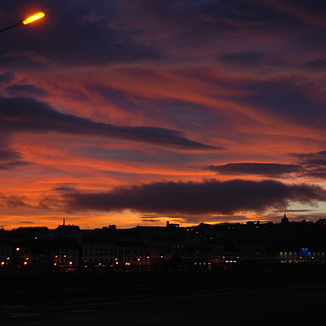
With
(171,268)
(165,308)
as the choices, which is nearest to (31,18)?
(165,308)

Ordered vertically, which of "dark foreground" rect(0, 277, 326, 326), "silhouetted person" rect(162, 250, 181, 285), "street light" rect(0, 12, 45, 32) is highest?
"street light" rect(0, 12, 45, 32)

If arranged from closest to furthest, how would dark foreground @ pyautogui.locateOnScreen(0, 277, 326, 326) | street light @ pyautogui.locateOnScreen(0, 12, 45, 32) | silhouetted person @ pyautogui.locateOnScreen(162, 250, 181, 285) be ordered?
dark foreground @ pyautogui.locateOnScreen(0, 277, 326, 326), street light @ pyautogui.locateOnScreen(0, 12, 45, 32), silhouetted person @ pyautogui.locateOnScreen(162, 250, 181, 285)

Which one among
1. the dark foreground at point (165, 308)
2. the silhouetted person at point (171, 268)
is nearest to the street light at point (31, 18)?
the dark foreground at point (165, 308)

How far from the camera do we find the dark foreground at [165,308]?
45.8ft

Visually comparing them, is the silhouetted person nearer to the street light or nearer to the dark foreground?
the dark foreground

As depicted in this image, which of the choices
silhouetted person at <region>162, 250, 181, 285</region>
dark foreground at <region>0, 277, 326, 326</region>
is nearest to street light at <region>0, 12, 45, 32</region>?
dark foreground at <region>0, 277, 326, 326</region>

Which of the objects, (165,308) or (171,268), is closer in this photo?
(165,308)

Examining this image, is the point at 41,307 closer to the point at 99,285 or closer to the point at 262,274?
the point at 99,285

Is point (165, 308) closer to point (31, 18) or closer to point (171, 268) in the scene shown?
point (171, 268)

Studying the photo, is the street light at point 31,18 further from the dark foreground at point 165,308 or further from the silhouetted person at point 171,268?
the silhouetted person at point 171,268

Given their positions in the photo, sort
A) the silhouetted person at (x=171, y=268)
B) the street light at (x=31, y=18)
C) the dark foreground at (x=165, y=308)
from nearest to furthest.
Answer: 1. the dark foreground at (x=165, y=308)
2. the street light at (x=31, y=18)
3. the silhouetted person at (x=171, y=268)

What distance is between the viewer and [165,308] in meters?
16.9

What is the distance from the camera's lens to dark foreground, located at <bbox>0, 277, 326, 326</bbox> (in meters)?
14.0

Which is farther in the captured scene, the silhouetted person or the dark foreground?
the silhouetted person
